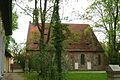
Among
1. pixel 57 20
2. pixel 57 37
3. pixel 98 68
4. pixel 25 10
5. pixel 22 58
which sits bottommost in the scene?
pixel 98 68

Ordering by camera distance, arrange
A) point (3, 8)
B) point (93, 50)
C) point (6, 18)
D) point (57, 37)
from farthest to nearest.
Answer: point (93, 50) → point (57, 37) → point (6, 18) → point (3, 8)

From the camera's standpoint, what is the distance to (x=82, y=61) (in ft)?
165

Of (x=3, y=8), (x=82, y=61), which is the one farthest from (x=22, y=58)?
(x=3, y=8)

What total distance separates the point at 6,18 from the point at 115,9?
23.1 metres

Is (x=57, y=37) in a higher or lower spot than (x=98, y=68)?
higher

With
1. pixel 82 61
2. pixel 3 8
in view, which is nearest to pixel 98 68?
pixel 82 61

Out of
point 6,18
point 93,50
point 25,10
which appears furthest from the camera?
point 93,50

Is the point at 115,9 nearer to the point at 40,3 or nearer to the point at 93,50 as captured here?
the point at 40,3

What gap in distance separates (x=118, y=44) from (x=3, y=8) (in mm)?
25588

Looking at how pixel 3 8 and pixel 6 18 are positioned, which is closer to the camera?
pixel 3 8

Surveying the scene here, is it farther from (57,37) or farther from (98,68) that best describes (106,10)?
(57,37)

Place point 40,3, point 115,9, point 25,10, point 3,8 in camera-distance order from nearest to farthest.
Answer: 1. point 3,8
2. point 25,10
3. point 40,3
4. point 115,9

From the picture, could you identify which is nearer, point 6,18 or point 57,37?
point 6,18

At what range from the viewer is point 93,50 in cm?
4972
